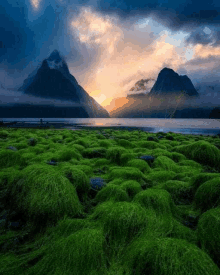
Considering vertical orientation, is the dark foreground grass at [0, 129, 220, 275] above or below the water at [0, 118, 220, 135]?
above

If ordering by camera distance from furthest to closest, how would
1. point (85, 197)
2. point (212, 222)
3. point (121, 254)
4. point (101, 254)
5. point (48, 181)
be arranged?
point (85, 197) → point (48, 181) → point (212, 222) → point (121, 254) → point (101, 254)

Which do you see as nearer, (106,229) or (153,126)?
(106,229)

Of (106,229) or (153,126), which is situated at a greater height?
(106,229)

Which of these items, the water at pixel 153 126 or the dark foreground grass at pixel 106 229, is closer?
the dark foreground grass at pixel 106 229

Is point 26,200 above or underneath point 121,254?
above

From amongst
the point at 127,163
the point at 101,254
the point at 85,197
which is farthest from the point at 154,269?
the point at 127,163

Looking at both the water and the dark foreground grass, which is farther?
the water

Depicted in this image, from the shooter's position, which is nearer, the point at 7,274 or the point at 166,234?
the point at 7,274

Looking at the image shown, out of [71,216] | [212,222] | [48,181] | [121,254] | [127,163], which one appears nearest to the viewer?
[121,254]

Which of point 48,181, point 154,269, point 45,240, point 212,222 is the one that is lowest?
point 45,240

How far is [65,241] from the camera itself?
1.73m

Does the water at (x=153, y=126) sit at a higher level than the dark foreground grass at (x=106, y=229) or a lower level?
lower

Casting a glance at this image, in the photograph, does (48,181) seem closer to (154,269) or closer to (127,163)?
(154,269)

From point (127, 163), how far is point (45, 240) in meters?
3.15
